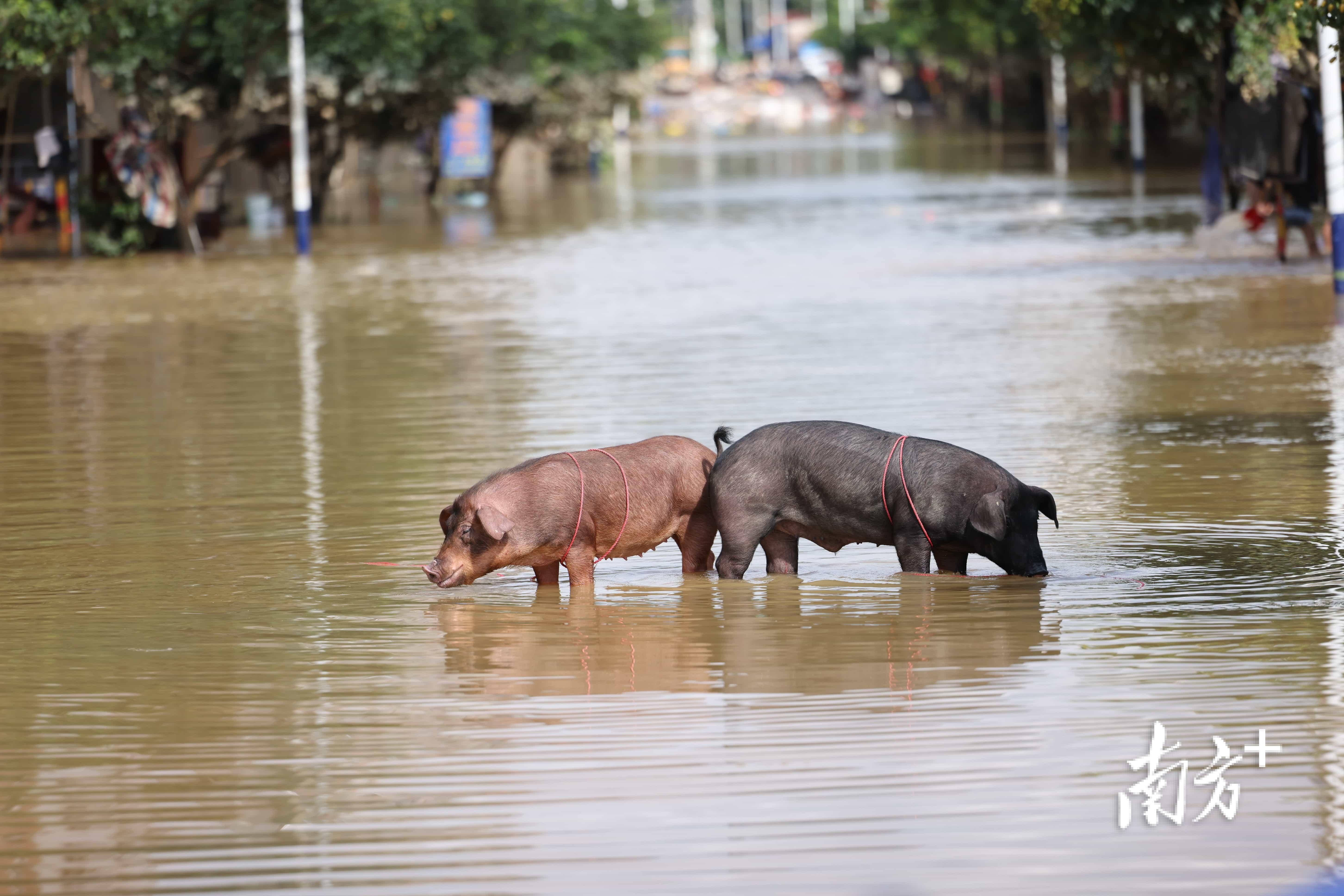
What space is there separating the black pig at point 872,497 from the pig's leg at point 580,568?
1.77ft

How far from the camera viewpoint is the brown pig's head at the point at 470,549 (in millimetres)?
7750

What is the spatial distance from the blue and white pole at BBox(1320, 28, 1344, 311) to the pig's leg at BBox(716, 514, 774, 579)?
9.91 m

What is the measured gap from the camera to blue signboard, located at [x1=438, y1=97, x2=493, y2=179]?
4262 centimetres

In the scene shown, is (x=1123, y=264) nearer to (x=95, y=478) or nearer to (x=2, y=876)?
(x=95, y=478)

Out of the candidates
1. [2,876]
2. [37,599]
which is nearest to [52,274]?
[37,599]

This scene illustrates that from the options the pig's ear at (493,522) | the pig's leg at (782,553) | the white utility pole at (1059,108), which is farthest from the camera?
the white utility pole at (1059,108)

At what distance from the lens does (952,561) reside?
821cm

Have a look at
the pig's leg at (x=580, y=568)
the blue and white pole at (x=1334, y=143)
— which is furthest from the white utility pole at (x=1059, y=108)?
the pig's leg at (x=580, y=568)

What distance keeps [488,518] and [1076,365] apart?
838 cm

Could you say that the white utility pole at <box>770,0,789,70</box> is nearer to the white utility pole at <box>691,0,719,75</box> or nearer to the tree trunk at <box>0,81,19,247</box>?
the white utility pole at <box>691,0,719,75</box>

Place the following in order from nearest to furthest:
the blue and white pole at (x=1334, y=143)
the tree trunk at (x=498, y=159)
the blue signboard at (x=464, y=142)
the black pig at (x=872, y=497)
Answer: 1. the black pig at (x=872, y=497)
2. the blue and white pole at (x=1334, y=143)
3. the blue signboard at (x=464, y=142)
4. the tree trunk at (x=498, y=159)

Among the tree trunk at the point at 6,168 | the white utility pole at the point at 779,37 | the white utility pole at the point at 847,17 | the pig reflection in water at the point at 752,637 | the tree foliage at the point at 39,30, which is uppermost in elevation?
the white utility pole at the point at 779,37

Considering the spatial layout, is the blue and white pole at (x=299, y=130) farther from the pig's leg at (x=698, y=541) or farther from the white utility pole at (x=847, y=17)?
the white utility pole at (x=847, y=17)

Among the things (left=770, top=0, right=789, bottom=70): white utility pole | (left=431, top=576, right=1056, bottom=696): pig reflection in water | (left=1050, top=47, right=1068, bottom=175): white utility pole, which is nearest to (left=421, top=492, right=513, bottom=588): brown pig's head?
(left=431, top=576, right=1056, bottom=696): pig reflection in water
